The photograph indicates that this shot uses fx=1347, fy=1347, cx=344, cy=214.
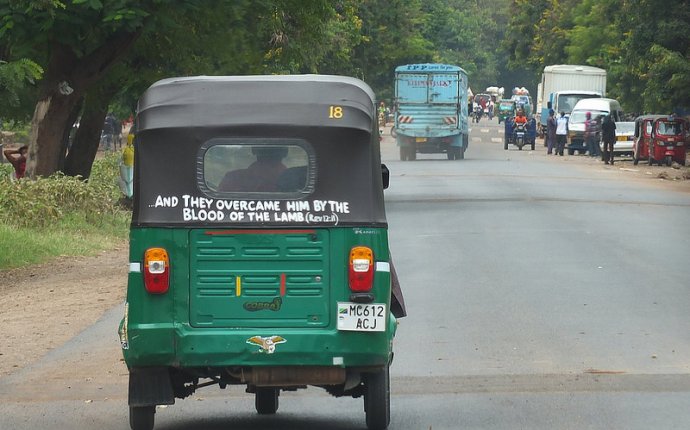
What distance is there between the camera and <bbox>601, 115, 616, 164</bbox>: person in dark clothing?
45.4 metres

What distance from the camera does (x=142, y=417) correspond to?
8016 millimetres

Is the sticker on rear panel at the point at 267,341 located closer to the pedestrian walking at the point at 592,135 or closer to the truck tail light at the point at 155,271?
the truck tail light at the point at 155,271

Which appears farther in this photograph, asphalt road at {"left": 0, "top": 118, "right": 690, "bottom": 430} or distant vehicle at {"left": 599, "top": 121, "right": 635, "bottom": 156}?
distant vehicle at {"left": 599, "top": 121, "right": 635, "bottom": 156}

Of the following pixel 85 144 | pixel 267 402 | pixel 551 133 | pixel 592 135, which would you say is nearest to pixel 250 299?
pixel 267 402

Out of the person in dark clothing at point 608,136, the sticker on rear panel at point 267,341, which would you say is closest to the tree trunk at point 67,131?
the sticker on rear panel at point 267,341

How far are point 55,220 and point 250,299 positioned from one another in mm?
14060

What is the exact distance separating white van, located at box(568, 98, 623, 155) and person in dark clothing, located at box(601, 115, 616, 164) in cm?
453

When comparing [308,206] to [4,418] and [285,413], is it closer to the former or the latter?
[285,413]

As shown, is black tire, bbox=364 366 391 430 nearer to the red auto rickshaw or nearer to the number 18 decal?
the number 18 decal

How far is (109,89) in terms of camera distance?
84.1 ft

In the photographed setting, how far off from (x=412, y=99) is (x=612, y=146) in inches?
302

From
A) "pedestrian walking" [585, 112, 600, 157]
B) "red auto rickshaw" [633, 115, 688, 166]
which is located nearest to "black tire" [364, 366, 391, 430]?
"red auto rickshaw" [633, 115, 688, 166]

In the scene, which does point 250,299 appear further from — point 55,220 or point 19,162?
point 19,162

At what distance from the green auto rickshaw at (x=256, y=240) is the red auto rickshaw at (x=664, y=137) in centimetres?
3686
